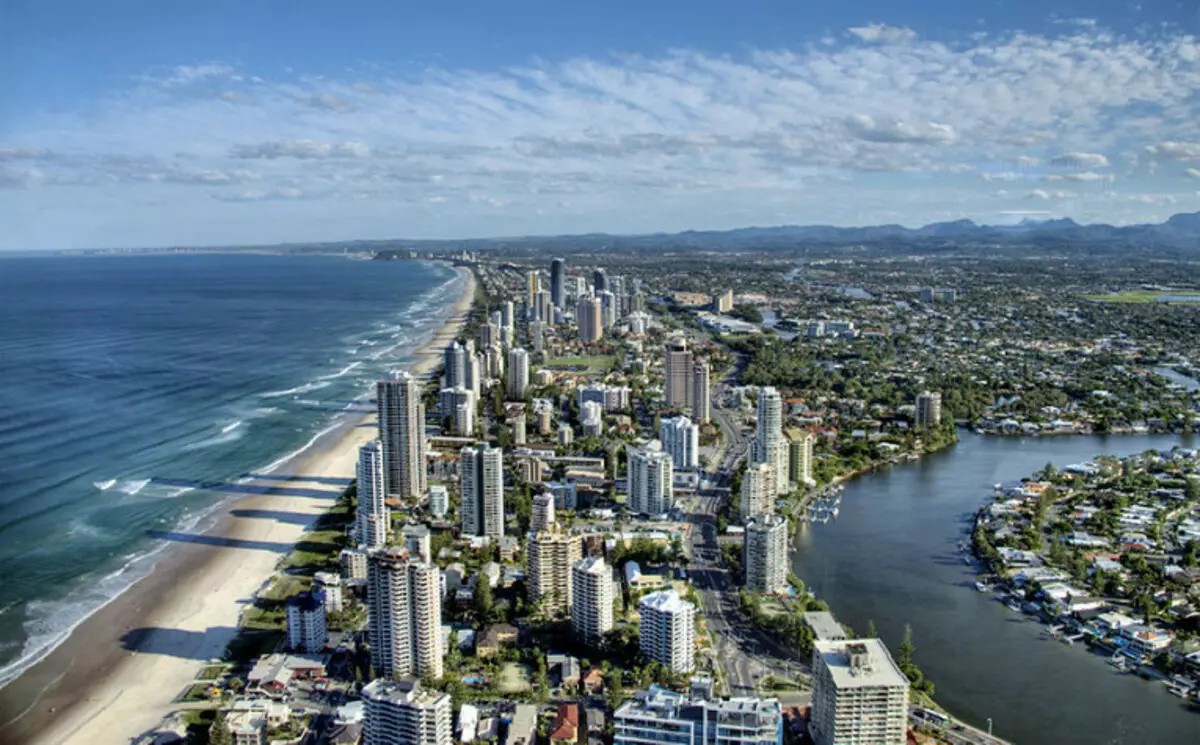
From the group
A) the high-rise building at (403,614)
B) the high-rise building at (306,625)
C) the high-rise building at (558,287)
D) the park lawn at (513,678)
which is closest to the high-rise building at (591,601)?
the park lawn at (513,678)

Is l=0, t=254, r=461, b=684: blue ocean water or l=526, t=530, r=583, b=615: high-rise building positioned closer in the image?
l=526, t=530, r=583, b=615: high-rise building

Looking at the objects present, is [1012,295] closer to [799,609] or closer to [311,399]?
[311,399]

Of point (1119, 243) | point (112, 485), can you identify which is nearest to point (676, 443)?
point (112, 485)

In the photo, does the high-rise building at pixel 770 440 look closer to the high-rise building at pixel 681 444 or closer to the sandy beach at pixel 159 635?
the high-rise building at pixel 681 444

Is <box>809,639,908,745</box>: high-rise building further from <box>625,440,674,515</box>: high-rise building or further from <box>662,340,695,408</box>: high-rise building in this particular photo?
<box>662,340,695,408</box>: high-rise building

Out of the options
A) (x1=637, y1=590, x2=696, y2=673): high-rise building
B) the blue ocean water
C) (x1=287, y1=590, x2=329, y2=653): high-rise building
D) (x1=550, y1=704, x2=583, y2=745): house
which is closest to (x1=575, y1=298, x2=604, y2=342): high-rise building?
the blue ocean water

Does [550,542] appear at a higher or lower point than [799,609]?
higher

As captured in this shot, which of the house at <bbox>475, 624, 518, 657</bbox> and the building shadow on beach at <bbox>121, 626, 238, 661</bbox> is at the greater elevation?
the house at <bbox>475, 624, 518, 657</bbox>
